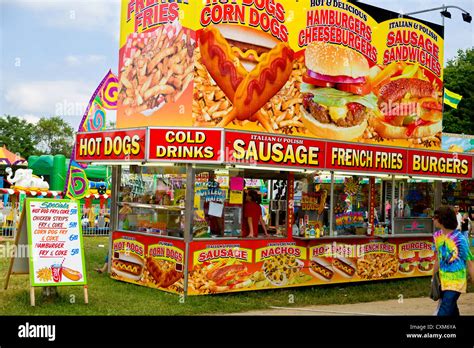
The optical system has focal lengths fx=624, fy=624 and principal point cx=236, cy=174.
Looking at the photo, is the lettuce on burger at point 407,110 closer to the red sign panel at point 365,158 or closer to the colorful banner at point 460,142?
the red sign panel at point 365,158

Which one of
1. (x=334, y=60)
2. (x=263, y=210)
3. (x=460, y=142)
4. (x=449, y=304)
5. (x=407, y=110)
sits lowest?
(x=449, y=304)

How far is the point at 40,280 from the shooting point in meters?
9.65

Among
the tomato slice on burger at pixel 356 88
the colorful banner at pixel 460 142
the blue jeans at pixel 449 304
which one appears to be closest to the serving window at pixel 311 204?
the tomato slice on burger at pixel 356 88

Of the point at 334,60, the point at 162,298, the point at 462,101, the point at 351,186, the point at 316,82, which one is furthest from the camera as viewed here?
the point at 462,101

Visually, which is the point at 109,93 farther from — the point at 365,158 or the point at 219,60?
the point at 365,158

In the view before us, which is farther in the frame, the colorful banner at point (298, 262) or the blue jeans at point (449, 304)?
the colorful banner at point (298, 262)

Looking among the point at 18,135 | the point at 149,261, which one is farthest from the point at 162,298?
the point at 18,135

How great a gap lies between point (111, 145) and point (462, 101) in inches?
1643

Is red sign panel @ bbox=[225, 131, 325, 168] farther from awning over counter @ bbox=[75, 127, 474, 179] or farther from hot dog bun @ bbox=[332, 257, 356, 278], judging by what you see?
hot dog bun @ bbox=[332, 257, 356, 278]

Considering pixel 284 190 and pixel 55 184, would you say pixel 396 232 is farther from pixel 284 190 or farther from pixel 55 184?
Result: pixel 55 184

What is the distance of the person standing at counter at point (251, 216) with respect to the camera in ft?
39.7

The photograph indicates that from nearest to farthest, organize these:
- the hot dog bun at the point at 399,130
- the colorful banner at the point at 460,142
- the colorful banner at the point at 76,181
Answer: the hot dog bun at the point at 399,130
the colorful banner at the point at 76,181
the colorful banner at the point at 460,142

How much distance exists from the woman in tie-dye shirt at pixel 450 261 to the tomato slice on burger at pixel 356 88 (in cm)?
651

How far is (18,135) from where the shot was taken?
204ft
